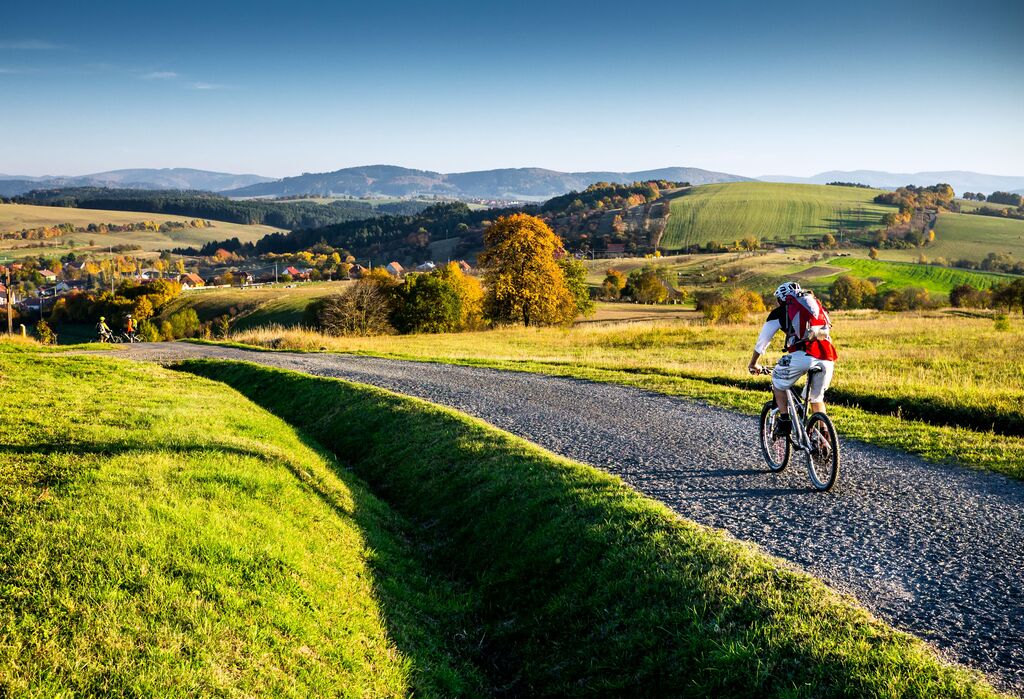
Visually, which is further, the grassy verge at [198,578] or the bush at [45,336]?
the bush at [45,336]

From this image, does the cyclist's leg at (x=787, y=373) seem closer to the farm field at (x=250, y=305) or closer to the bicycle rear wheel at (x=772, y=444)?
the bicycle rear wheel at (x=772, y=444)

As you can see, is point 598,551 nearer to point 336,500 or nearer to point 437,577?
point 437,577

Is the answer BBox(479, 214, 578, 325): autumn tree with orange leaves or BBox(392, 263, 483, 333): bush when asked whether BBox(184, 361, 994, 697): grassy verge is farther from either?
BBox(392, 263, 483, 333): bush

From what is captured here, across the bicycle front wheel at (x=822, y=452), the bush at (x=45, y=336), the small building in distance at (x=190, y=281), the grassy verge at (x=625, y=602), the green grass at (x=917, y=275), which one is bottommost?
the small building in distance at (x=190, y=281)

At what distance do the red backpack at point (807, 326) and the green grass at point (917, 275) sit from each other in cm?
8202

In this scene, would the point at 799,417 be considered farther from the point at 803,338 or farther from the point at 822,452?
the point at 803,338

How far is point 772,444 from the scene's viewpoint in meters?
10.2

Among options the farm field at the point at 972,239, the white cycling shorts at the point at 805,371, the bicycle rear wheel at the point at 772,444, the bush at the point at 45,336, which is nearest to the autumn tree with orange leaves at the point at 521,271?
the bush at the point at 45,336

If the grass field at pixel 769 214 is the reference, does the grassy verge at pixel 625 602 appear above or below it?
below

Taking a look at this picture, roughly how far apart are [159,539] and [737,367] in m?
19.0

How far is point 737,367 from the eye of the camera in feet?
71.8

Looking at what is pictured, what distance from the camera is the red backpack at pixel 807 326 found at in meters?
8.64

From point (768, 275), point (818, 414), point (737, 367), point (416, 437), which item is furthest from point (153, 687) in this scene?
point (768, 275)

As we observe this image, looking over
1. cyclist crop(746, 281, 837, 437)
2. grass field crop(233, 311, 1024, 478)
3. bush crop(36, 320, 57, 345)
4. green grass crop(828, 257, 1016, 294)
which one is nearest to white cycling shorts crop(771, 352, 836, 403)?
cyclist crop(746, 281, 837, 437)
